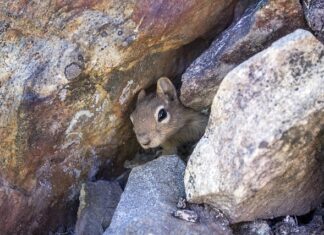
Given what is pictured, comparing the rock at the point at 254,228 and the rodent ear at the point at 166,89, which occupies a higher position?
the rodent ear at the point at 166,89

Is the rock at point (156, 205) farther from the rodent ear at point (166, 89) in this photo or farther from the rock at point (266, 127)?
the rodent ear at point (166, 89)

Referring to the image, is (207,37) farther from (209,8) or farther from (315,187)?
(315,187)

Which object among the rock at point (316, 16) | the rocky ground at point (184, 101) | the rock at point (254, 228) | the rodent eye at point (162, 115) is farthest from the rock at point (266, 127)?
the rodent eye at point (162, 115)

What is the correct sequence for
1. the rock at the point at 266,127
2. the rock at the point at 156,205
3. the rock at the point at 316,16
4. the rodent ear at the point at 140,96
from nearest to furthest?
the rock at the point at 266,127 → the rock at the point at 156,205 → the rock at the point at 316,16 → the rodent ear at the point at 140,96

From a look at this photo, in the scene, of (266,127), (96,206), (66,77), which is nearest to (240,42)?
(266,127)

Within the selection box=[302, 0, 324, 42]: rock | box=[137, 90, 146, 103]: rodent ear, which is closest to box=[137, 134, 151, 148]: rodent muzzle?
box=[137, 90, 146, 103]: rodent ear

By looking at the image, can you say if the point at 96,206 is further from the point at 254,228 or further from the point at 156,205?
the point at 254,228

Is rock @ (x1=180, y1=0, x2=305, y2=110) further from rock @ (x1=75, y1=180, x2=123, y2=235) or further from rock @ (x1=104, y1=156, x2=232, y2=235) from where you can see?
rock @ (x1=75, y1=180, x2=123, y2=235)
